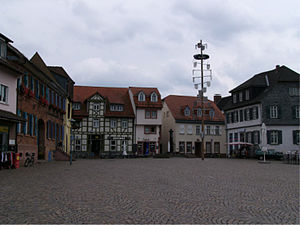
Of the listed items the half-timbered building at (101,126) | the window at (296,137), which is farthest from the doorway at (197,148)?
the window at (296,137)

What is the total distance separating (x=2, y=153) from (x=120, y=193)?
10981 mm

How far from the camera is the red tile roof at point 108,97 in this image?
52434 millimetres

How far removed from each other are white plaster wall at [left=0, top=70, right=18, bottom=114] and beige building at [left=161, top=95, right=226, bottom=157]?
34966mm

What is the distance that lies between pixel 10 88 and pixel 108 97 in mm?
33286

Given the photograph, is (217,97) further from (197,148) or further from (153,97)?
(153,97)

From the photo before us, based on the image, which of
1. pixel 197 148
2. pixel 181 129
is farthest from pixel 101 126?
pixel 197 148

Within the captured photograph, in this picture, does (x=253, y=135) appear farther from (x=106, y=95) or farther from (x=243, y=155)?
(x=106, y=95)

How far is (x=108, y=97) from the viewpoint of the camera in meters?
54.5

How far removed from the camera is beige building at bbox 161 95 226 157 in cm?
5681

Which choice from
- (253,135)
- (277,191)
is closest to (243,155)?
(253,135)

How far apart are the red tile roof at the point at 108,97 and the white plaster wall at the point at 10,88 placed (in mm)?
28911

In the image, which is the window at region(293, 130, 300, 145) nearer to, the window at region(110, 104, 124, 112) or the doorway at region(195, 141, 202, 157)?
the doorway at region(195, 141, 202, 157)

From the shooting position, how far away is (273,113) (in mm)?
45406

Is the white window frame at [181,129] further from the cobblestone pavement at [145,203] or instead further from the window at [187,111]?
the cobblestone pavement at [145,203]
